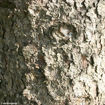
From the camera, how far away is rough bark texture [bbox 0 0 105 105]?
52.7 inches

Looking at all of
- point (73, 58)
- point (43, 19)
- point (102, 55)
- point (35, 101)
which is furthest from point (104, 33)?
point (35, 101)

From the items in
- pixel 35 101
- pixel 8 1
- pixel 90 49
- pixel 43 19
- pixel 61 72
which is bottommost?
pixel 35 101

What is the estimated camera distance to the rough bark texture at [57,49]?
134 cm

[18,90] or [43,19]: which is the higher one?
[43,19]

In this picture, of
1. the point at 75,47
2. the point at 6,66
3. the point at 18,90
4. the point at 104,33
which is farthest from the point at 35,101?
the point at 104,33

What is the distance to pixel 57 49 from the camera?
136cm

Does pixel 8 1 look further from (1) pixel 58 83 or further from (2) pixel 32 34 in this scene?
(1) pixel 58 83

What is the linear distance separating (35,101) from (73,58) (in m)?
0.31

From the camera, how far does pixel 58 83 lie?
1.38 metres

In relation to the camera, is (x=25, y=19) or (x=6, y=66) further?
(x=6, y=66)

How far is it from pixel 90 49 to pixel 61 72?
19 centimetres

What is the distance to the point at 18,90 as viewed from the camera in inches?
57.2

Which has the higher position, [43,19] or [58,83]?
[43,19]

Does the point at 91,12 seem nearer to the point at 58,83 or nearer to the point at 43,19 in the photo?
the point at 43,19
